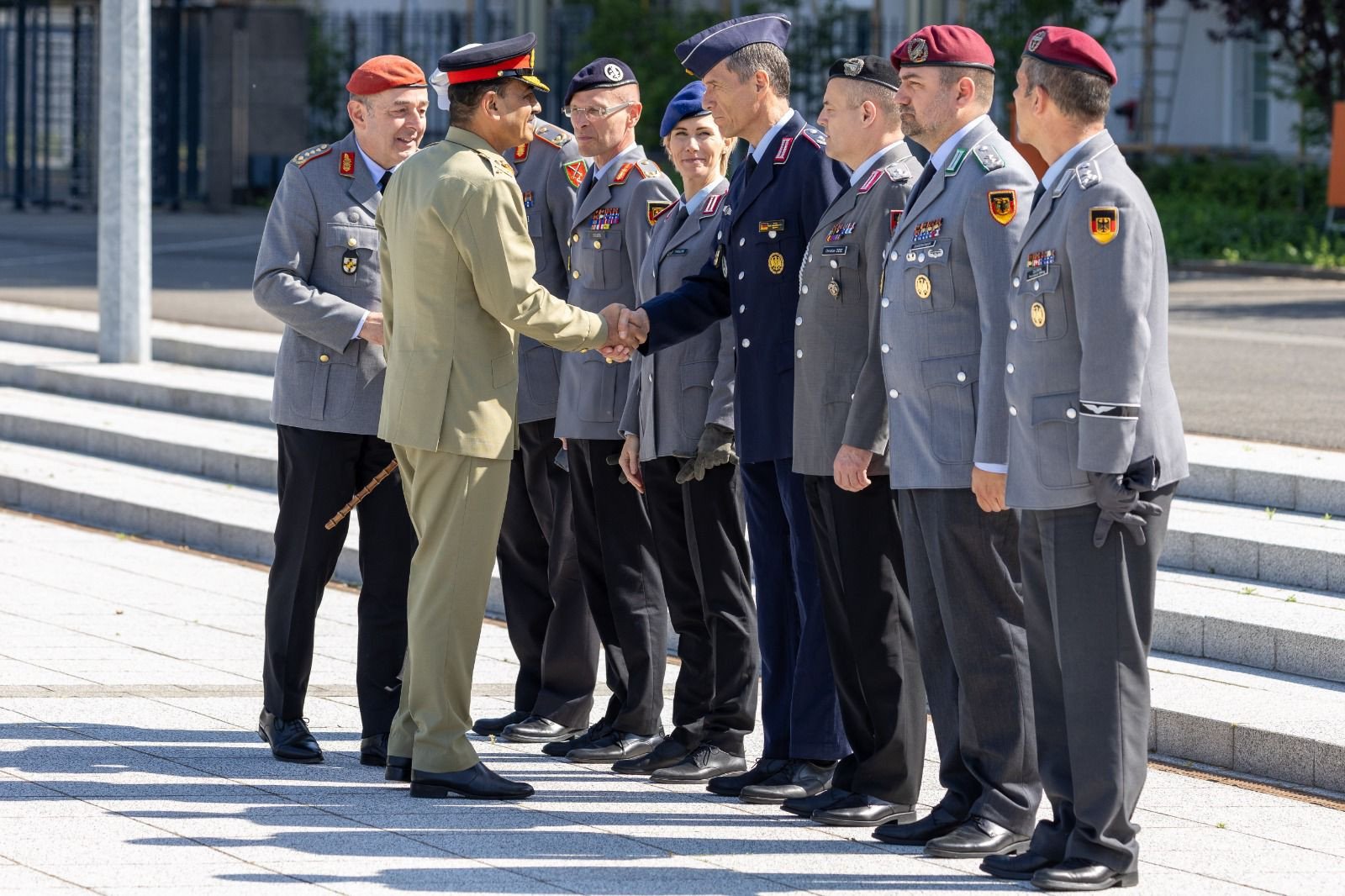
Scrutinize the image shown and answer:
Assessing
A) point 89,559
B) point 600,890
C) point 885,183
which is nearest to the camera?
point 600,890

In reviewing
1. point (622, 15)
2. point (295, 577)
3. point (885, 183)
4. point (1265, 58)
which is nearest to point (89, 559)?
point (295, 577)

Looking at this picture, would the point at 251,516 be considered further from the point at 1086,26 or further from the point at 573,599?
the point at 1086,26

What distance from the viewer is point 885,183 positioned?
5504 mm

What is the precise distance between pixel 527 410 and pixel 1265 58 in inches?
1020

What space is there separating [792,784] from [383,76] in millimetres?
2499

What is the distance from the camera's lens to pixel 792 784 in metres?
5.79

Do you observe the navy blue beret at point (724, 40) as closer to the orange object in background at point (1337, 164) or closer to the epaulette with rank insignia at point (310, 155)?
the epaulette with rank insignia at point (310, 155)

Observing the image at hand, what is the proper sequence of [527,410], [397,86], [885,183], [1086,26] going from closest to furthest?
[885,183] → [397,86] → [527,410] → [1086,26]

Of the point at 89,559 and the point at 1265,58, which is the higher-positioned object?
the point at 1265,58

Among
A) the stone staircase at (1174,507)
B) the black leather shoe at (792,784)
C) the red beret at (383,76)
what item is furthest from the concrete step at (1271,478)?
the red beret at (383,76)

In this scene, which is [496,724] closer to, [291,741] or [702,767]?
[291,741]

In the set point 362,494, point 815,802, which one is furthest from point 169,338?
point 815,802

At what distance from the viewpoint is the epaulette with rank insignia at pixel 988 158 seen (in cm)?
517

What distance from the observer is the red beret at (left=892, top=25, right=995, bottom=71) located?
5.23 m
